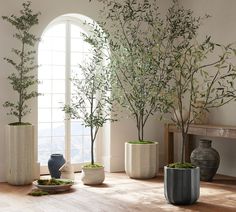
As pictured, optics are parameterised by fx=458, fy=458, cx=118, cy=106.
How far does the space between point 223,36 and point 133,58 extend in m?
1.39

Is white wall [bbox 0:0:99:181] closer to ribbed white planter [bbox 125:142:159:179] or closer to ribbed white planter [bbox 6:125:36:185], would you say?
ribbed white planter [bbox 6:125:36:185]

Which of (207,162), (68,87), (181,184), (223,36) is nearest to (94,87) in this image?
(68,87)

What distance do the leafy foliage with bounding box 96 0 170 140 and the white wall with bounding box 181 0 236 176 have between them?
76 centimetres

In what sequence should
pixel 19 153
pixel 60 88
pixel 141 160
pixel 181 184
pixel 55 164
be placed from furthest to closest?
1. pixel 60 88
2. pixel 141 160
3. pixel 55 164
4. pixel 19 153
5. pixel 181 184

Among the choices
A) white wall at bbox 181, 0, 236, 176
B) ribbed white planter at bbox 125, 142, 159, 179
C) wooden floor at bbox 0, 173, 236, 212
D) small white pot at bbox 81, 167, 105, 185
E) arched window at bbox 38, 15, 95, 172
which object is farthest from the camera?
arched window at bbox 38, 15, 95, 172

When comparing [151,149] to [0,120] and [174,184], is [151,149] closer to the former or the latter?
[174,184]

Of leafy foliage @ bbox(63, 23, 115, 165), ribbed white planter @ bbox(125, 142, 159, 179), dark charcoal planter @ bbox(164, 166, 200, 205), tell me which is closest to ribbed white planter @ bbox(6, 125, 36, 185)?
leafy foliage @ bbox(63, 23, 115, 165)

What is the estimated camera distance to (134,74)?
6.45 metres

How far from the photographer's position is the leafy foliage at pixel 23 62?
590 cm

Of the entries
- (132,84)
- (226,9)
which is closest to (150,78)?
(132,84)

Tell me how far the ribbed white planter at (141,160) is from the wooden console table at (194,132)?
64 cm

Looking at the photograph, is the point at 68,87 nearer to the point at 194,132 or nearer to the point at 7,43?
the point at 7,43

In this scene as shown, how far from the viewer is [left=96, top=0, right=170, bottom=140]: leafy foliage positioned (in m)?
6.37

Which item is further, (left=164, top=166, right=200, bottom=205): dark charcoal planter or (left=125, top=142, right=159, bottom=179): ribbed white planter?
(left=125, top=142, right=159, bottom=179): ribbed white planter
